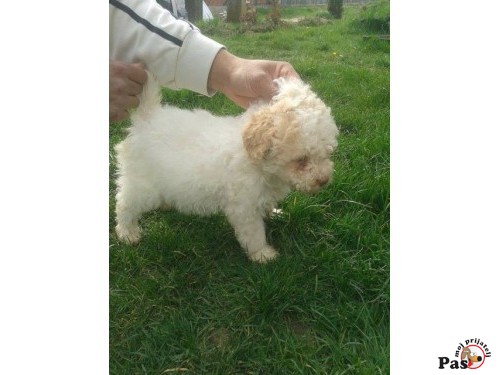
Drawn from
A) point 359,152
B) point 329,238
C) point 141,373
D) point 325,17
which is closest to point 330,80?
point 359,152

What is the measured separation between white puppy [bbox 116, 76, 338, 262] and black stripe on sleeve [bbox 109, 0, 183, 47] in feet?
0.56

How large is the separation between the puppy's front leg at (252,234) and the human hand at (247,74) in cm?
48

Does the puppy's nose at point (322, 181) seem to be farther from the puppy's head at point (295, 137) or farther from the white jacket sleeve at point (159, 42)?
the white jacket sleeve at point (159, 42)

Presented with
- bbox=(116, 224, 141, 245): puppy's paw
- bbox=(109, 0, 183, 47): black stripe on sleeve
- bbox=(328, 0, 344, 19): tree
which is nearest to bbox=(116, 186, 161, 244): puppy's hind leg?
bbox=(116, 224, 141, 245): puppy's paw

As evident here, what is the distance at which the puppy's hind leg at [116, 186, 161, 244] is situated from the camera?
5.69ft

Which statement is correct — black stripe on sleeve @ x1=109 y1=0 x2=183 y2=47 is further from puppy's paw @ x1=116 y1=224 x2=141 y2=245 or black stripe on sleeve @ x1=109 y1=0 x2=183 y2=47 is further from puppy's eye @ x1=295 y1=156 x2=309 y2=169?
puppy's paw @ x1=116 y1=224 x2=141 y2=245

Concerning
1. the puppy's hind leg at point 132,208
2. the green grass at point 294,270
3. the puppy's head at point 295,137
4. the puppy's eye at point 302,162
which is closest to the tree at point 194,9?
the green grass at point 294,270

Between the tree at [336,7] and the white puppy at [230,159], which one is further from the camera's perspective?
the white puppy at [230,159]

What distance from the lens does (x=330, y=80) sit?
5.57 ft

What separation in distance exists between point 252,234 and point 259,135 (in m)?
0.44

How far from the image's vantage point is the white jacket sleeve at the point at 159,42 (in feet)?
4.87
